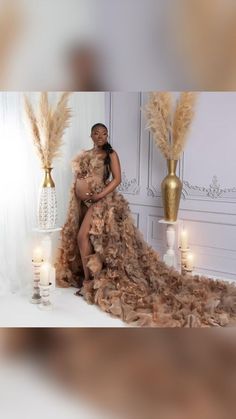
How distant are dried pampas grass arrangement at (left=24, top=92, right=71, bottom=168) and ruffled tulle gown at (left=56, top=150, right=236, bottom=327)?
0.12 meters

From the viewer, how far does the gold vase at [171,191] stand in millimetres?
1740

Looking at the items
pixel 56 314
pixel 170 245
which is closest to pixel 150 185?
pixel 170 245

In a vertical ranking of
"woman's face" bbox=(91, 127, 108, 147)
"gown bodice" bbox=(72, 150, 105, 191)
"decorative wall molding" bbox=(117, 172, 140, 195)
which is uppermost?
"woman's face" bbox=(91, 127, 108, 147)

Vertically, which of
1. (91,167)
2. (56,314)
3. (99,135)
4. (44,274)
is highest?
(99,135)

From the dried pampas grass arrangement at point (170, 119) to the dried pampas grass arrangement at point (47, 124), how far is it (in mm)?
400

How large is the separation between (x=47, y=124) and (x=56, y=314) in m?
0.61

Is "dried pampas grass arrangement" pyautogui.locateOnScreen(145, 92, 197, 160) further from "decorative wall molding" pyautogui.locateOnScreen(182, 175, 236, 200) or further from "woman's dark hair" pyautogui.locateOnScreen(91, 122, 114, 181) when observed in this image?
"woman's dark hair" pyautogui.locateOnScreen(91, 122, 114, 181)

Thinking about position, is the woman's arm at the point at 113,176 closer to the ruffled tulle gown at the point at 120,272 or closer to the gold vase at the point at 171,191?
the ruffled tulle gown at the point at 120,272

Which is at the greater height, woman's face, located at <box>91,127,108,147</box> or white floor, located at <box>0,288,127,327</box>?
woman's face, located at <box>91,127,108,147</box>

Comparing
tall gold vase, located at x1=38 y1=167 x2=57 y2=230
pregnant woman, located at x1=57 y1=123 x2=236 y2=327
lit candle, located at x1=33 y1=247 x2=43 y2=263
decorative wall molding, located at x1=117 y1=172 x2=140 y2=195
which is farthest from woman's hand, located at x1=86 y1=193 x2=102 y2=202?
decorative wall molding, located at x1=117 y1=172 x2=140 y2=195

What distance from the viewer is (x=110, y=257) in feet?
4.79

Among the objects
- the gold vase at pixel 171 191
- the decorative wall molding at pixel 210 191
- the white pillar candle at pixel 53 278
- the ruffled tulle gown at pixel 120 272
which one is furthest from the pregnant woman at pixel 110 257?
the decorative wall molding at pixel 210 191

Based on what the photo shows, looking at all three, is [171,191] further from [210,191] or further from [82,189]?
[82,189]

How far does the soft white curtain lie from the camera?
4.61 feet
